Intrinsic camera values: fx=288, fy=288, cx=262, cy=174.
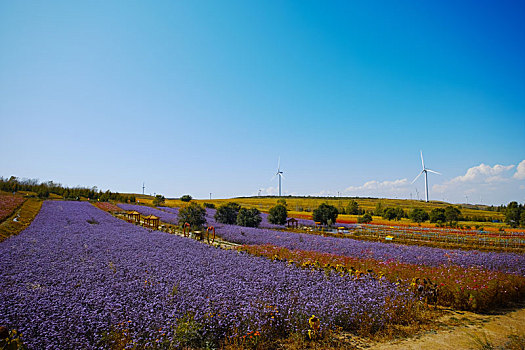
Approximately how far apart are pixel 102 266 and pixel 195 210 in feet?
60.8

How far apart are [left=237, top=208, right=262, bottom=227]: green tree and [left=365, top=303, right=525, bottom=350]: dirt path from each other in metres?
22.6

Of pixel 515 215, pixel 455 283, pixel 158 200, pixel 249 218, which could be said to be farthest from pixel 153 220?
pixel 515 215

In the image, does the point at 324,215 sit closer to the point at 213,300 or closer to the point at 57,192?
the point at 213,300

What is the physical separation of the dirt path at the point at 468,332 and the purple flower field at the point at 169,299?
765 mm

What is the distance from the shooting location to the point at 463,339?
577 cm

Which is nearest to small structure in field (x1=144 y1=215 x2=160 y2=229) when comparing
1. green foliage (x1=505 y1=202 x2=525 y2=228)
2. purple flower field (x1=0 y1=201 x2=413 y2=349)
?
purple flower field (x1=0 y1=201 x2=413 y2=349)

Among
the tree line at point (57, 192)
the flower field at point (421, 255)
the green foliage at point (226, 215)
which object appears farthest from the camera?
the tree line at point (57, 192)

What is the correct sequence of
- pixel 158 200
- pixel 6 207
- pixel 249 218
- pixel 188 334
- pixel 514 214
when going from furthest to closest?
pixel 158 200 → pixel 514 214 → pixel 6 207 → pixel 249 218 → pixel 188 334

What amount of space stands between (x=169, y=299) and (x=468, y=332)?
633cm

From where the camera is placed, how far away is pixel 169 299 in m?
5.71

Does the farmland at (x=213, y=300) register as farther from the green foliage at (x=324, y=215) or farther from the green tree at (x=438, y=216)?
the green tree at (x=438, y=216)

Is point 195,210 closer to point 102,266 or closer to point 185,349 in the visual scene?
point 102,266

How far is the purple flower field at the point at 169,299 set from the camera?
4.70 metres

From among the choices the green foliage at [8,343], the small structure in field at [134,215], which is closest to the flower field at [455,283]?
the green foliage at [8,343]
